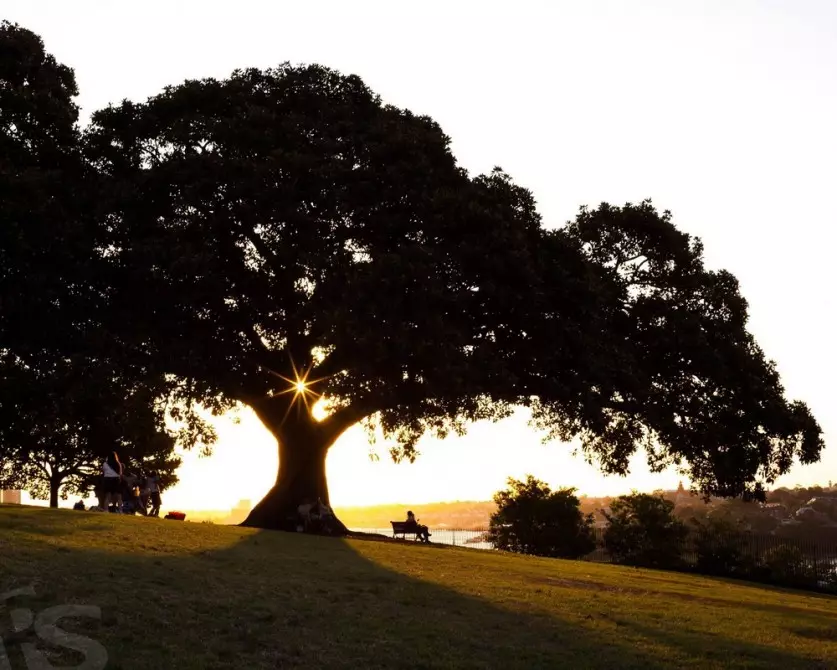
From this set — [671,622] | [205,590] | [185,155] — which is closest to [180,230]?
[185,155]

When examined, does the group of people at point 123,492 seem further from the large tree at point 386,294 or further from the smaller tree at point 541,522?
the smaller tree at point 541,522

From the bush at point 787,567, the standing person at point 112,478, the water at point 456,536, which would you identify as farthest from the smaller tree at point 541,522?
the standing person at point 112,478

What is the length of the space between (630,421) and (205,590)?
26435mm

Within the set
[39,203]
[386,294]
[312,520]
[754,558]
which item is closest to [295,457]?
[312,520]

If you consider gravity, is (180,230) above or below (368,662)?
above

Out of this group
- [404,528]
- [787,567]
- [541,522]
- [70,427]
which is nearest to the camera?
[787,567]

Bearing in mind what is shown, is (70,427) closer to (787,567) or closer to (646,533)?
(646,533)

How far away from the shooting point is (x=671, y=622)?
17516mm

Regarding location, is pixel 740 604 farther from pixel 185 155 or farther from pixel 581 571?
pixel 185 155

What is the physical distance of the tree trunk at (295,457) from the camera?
127ft

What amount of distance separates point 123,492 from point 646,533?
22.6 m

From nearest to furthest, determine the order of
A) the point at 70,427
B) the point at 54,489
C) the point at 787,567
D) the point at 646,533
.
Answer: the point at 787,567
the point at 646,533
the point at 70,427
the point at 54,489

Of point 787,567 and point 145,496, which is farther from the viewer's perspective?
point 787,567

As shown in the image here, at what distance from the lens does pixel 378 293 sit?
30.9 m
